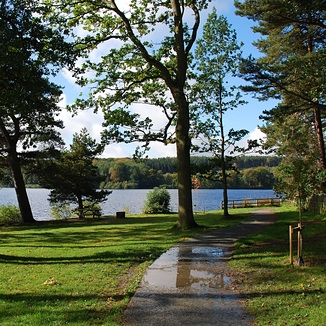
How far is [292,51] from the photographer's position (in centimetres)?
1909

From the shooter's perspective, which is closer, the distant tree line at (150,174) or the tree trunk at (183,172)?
the tree trunk at (183,172)

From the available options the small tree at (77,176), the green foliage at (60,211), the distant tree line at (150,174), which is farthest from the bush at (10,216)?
the distant tree line at (150,174)

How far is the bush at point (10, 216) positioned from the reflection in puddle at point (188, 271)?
16.8 metres

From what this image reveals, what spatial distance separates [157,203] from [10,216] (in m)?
13.6

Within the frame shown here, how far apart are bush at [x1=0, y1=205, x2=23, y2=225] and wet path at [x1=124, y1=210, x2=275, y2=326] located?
17006 mm

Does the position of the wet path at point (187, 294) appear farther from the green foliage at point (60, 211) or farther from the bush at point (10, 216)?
the green foliage at point (60, 211)

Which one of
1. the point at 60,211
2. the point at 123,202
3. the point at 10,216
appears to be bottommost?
the point at 123,202

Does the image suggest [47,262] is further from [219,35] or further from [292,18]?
[219,35]

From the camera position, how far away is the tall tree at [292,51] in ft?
41.1

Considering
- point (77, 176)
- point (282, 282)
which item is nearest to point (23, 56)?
point (282, 282)

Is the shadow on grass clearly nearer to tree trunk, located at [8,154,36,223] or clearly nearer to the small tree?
tree trunk, located at [8,154,36,223]

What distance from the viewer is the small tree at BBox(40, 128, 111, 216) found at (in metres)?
26.7

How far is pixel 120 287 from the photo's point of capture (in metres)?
5.70

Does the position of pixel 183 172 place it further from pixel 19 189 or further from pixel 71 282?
pixel 19 189
